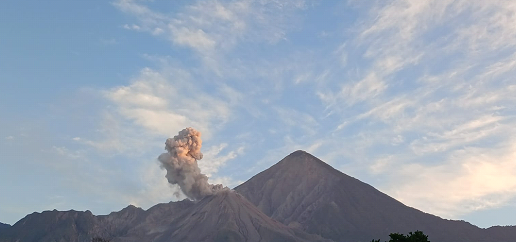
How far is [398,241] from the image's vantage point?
5675 cm

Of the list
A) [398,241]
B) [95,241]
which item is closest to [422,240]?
[398,241]

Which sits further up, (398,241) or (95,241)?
(95,241)

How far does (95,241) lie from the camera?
129375mm

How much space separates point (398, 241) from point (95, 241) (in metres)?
89.4

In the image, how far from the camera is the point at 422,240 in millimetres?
55688

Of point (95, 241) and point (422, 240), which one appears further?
point (95, 241)

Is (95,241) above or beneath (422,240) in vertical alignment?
above

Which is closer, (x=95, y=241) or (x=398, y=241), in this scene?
(x=398, y=241)

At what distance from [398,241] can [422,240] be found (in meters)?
2.33

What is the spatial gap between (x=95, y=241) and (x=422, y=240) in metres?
91.5

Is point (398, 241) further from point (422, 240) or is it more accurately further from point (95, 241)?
point (95, 241)
